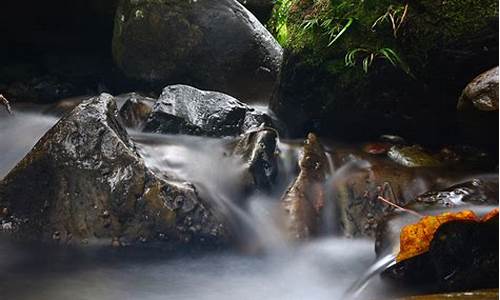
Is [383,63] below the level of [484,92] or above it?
below

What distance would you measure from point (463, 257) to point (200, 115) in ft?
12.0

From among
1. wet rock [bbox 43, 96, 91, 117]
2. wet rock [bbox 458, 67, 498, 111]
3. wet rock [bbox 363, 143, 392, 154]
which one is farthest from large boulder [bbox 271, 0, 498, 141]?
wet rock [bbox 43, 96, 91, 117]

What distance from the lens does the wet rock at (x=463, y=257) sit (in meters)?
3.00

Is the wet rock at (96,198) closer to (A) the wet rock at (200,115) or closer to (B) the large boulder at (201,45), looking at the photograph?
(A) the wet rock at (200,115)


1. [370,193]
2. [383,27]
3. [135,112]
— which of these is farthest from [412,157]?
[135,112]

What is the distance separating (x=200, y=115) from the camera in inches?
241

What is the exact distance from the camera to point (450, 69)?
4.98 metres

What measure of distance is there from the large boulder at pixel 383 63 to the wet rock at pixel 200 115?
0.49m

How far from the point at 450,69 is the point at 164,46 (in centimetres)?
431

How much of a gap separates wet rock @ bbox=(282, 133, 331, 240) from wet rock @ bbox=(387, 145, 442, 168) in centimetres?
65

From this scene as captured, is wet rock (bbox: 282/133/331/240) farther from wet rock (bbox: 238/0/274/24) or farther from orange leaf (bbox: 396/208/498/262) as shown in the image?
wet rock (bbox: 238/0/274/24)

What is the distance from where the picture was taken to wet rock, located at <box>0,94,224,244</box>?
4.46 m

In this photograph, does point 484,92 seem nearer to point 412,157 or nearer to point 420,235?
point 412,157

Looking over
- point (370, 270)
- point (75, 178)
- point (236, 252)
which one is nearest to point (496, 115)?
point (370, 270)
